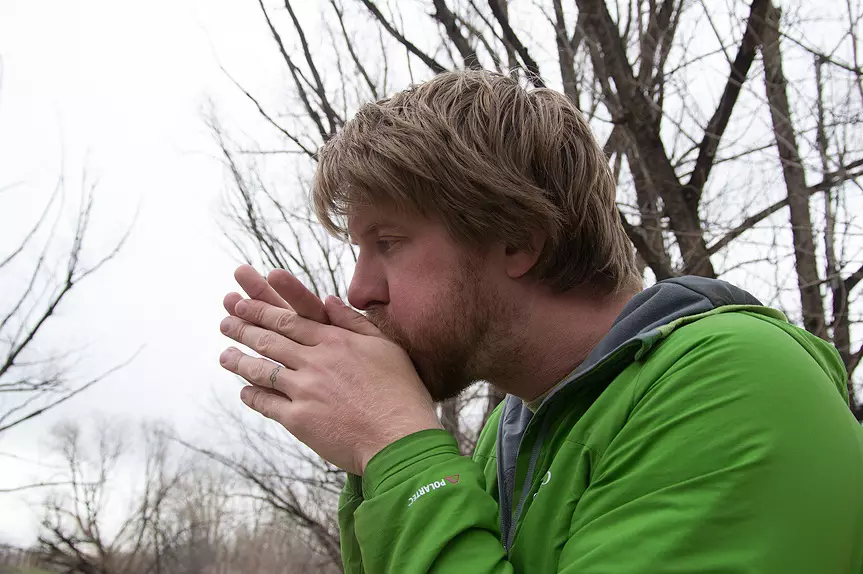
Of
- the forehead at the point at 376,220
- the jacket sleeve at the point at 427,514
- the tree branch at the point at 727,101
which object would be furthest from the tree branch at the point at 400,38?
the jacket sleeve at the point at 427,514

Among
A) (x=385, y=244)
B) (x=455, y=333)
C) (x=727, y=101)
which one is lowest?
(x=455, y=333)

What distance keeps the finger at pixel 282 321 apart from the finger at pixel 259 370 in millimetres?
79

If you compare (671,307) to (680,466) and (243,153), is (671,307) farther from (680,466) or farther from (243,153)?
(243,153)

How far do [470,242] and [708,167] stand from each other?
2.61 meters

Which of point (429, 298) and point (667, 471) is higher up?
point (429, 298)

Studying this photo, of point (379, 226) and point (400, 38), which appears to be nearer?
point (379, 226)

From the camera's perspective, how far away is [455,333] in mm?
1582

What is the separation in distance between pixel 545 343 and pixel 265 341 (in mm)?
681

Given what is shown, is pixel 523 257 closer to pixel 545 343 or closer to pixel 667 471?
pixel 545 343

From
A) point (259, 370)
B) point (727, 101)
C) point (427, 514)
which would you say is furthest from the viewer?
point (727, 101)

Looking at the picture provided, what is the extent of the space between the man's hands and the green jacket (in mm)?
104

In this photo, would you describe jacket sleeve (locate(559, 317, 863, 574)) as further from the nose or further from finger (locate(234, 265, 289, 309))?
finger (locate(234, 265, 289, 309))

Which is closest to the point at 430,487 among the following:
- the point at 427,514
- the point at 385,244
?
the point at 427,514

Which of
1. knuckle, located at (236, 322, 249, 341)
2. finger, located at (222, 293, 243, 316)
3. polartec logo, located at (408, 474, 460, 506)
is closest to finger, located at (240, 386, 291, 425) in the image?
knuckle, located at (236, 322, 249, 341)
